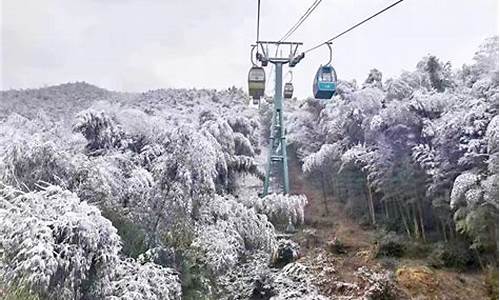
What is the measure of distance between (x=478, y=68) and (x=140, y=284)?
2.11 metres

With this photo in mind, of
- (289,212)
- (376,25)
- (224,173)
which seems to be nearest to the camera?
(376,25)

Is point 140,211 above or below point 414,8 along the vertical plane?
below

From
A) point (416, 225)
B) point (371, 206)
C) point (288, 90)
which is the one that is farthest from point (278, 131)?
point (416, 225)

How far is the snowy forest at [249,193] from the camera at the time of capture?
182 cm

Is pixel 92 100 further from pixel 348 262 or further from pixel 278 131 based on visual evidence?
pixel 348 262

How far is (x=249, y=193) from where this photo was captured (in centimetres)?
308

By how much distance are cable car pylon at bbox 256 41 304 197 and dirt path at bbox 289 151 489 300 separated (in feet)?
0.30

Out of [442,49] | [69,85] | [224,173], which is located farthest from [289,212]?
[69,85]

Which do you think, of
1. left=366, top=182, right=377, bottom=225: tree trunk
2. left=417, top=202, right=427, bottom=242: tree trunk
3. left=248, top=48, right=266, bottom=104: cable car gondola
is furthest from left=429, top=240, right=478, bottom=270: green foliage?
left=248, top=48, right=266, bottom=104: cable car gondola

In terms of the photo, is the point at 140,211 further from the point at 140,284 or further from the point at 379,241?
the point at 379,241

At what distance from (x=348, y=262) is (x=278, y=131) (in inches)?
39.5

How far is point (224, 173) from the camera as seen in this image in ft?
9.60

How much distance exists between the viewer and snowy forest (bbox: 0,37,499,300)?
1.82 m

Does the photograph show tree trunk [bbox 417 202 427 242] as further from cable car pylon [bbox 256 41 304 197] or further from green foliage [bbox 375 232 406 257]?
cable car pylon [bbox 256 41 304 197]
